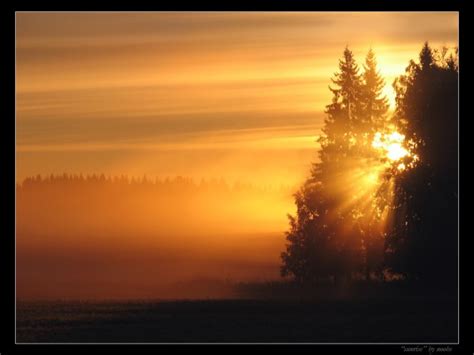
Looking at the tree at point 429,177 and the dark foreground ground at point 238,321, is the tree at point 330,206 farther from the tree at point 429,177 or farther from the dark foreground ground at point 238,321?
the dark foreground ground at point 238,321

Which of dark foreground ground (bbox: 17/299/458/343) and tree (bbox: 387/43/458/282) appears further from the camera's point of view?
tree (bbox: 387/43/458/282)

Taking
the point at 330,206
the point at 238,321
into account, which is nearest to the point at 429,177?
the point at 330,206

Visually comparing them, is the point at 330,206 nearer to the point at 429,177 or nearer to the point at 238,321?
the point at 429,177

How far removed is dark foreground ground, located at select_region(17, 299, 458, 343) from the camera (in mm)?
34062

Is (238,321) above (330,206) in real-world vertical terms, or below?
below

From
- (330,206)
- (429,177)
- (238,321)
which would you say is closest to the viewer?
(238,321)

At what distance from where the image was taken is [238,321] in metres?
34.9

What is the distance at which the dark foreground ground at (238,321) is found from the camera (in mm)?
34062

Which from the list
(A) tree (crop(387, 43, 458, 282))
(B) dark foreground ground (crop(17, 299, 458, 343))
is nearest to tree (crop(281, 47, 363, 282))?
(A) tree (crop(387, 43, 458, 282))

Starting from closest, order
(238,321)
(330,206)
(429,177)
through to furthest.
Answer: (238,321), (429,177), (330,206)

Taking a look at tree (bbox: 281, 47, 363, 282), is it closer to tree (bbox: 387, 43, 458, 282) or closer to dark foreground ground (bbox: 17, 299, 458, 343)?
tree (bbox: 387, 43, 458, 282)
